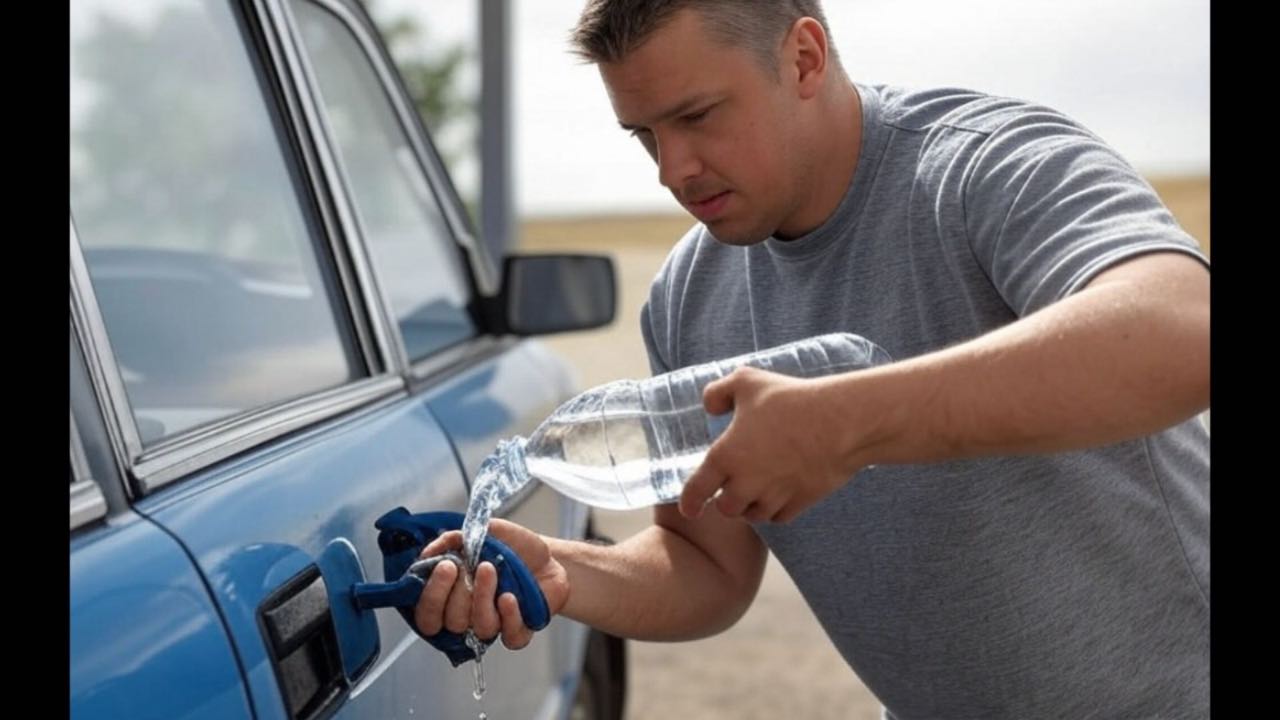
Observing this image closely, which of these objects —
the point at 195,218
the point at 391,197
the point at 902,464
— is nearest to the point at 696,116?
the point at 902,464

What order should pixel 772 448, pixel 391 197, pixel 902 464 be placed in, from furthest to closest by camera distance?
pixel 391 197
pixel 902 464
pixel 772 448

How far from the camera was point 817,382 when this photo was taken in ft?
5.67

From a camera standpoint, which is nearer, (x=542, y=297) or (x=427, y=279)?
(x=427, y=279)

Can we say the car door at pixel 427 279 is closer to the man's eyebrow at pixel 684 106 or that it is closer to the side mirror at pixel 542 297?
the side mirror at pixel 542 297

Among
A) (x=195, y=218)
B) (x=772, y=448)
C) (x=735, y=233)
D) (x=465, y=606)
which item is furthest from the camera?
(x=195, y=218)

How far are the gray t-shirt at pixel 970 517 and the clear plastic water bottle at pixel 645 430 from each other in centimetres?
11

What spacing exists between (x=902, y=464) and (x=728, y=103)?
1.80 ft

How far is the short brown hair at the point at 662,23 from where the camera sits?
2.29m

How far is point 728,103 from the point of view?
233cm

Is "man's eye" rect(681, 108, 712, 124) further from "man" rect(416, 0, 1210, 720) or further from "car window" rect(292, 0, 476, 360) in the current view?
"car window" rect(292, 0, 476, 360)

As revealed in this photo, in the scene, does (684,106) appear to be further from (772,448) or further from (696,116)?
(772,448)

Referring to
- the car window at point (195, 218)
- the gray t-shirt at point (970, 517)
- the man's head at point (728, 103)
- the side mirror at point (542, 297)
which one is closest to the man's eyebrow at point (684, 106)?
the man's head at point (728, 103)

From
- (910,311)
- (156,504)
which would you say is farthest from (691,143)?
(156,504)
